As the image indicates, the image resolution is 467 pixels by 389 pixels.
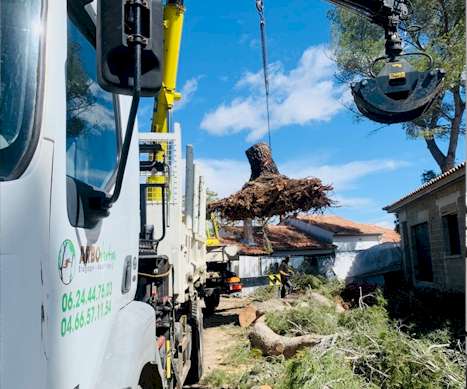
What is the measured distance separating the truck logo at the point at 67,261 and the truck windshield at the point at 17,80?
0.34 m

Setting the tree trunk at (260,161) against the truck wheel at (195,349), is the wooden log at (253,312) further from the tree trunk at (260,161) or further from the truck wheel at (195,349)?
the tree trunk at (260,161)

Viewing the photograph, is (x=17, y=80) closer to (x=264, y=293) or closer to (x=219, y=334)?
(x=219, y=334)

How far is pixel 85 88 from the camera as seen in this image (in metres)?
2.16

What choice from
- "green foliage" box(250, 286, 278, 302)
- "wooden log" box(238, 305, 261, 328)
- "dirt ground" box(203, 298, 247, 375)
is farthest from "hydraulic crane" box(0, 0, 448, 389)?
"green foliage" box(250, 286, 278, 302)

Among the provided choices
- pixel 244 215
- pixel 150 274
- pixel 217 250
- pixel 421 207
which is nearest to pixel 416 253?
pixel 421 207

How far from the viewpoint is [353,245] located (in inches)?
1172

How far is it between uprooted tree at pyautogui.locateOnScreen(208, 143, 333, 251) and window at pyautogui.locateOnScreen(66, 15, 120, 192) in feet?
50.1

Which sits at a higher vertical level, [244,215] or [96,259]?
[244,215]

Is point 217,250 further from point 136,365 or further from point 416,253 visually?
point 136,365

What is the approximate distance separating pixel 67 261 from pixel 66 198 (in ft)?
0.73

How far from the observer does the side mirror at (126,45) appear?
161 centimetres

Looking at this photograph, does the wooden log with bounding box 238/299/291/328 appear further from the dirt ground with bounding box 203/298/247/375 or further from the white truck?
the white truck

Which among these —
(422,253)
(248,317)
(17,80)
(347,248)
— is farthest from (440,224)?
(347,248)

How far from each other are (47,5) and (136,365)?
153 centimetres
